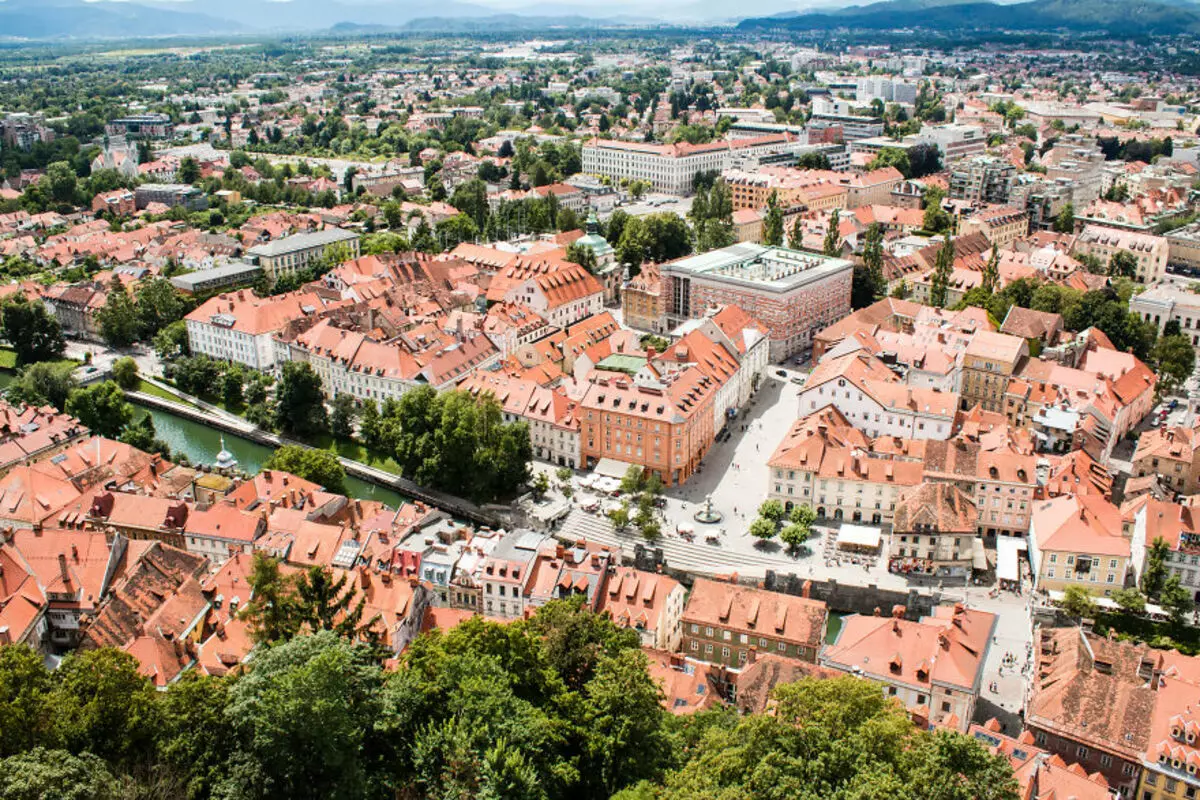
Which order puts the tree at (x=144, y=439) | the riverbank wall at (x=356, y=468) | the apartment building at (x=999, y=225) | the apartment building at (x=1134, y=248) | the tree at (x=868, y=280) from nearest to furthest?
the riverbank wall at (x=356, y=468), the tree at (x=144, y=439), the tree at (x=868, y=280), the apartment building at (x=1134, y=248), the apartment building at (x=999, y=225)

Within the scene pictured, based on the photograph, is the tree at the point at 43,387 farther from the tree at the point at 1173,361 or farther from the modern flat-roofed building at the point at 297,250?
the tree at the point at 1173,361

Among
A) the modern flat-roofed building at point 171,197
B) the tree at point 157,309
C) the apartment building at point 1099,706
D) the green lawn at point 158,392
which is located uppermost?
the modern flat-roofed building at point 171,197

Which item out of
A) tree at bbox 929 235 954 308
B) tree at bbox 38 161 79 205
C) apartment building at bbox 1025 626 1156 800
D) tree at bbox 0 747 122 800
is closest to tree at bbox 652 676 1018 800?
apartment building at bbox 1025 626 1156 800

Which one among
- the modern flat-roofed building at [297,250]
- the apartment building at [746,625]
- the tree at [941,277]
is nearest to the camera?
the apartment building at [746,625]

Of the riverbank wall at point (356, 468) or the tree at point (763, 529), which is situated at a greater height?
the tree at point (763, 529)

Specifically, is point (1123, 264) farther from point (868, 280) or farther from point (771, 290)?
point (771, 290)

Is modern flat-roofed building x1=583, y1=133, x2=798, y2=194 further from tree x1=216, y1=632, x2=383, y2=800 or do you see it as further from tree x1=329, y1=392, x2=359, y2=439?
tree x1=216, y1=632, x2=383, y2=800

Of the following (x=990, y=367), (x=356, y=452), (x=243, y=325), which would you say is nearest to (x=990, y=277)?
(x=990, y=367)

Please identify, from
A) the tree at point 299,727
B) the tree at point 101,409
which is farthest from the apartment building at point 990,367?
the tree at point 101,409
